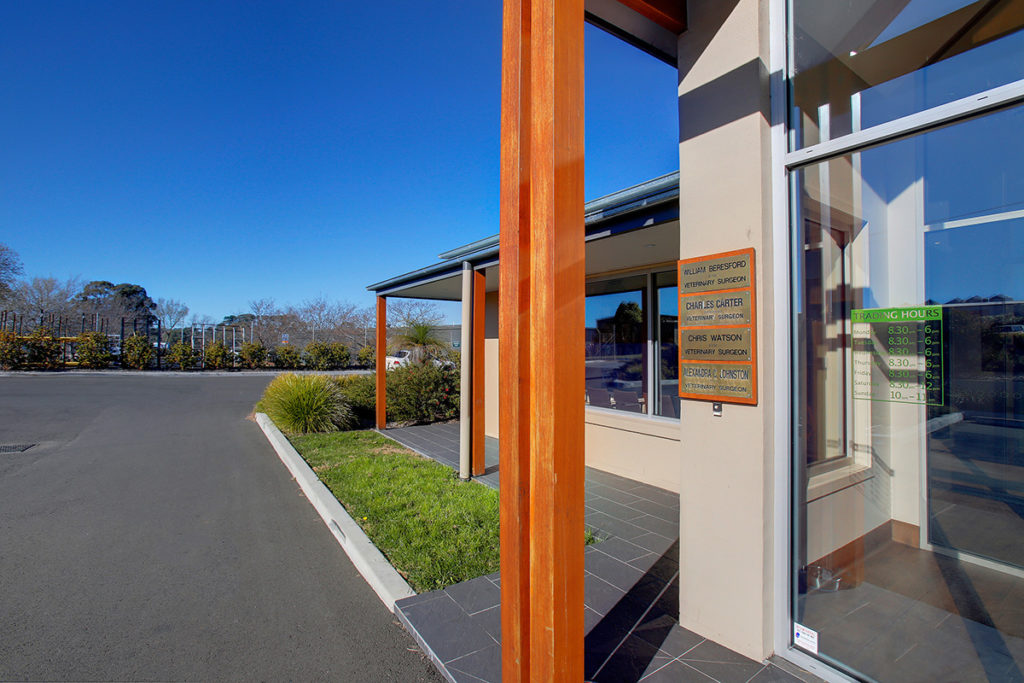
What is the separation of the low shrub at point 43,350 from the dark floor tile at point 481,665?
31.7 m

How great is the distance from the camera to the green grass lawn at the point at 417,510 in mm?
3893

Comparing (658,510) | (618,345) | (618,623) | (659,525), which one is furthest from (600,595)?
(618,345)

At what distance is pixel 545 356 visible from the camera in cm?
191

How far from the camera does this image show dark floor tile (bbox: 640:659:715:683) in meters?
2.45

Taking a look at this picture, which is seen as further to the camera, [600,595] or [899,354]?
[600,595]

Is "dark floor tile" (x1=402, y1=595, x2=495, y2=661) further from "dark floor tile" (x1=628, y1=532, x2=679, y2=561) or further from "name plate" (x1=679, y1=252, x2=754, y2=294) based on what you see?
"name plate" (x1=679, y1=252, x2=754, y2=294)

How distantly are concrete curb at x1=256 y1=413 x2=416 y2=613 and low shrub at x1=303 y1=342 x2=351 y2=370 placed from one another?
23579mm

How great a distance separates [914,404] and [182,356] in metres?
32.2

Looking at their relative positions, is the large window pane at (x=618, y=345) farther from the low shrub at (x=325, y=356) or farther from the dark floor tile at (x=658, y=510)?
the low shrub at (x=325, y=356)

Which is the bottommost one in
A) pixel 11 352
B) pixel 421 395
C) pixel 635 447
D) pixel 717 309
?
pixel 635 447

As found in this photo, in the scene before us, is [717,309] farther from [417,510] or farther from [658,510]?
[417,510]

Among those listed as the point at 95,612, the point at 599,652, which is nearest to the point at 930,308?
the point at 599,652

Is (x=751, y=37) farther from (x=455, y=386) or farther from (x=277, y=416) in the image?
(x=277, y=416)

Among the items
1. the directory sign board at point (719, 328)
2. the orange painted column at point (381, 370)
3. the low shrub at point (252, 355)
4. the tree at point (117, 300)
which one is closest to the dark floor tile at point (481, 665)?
the directory sign board at point (719, 328)
